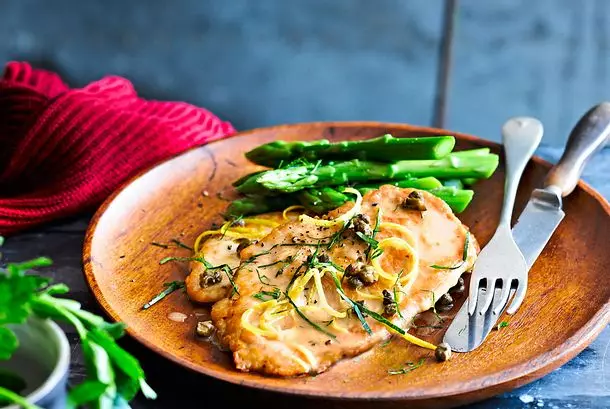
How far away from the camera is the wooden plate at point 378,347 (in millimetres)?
2686

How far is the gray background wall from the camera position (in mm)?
7719

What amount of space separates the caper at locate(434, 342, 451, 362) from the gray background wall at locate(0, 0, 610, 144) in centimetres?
535

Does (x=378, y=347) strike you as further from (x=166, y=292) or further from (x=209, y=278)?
(x=166, y=292)

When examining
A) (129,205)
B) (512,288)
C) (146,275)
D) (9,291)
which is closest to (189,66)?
(129,205)

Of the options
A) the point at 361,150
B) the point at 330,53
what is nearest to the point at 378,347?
the point at 361,150

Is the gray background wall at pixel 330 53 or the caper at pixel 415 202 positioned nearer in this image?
the caper at pixel 415 202

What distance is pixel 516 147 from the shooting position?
13.4 feet

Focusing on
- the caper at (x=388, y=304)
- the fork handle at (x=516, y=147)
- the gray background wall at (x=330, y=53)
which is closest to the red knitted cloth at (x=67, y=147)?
the fork handle at (x=516, y=147)

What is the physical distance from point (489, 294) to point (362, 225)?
0.56 metres

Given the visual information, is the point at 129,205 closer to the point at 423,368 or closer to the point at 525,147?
the point at 423,368

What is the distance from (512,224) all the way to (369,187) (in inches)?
26.9

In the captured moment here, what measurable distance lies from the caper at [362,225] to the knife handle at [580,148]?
1030 millimetres

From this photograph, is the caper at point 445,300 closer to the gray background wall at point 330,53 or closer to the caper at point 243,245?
the caper at point 243,245

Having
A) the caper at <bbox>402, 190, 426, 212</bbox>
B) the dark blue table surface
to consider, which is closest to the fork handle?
the caper at <bbox>402, 190, 426, 212</bbox>
